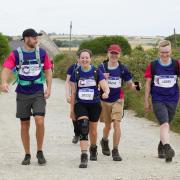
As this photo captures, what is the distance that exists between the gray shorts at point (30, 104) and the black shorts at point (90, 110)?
50 centimetres

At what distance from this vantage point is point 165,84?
890 centimetres

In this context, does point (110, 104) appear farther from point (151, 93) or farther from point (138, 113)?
point (138, 113)

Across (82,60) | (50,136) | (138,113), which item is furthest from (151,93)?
(138,113)

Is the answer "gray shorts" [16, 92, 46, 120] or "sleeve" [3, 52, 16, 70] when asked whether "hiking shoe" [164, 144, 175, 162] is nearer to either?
"gray shorts" [16, 92, 46, 120]

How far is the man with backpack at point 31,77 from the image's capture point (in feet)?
27.2

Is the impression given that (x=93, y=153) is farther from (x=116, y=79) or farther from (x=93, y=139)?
(x=116, y=79)

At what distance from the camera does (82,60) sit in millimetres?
8562

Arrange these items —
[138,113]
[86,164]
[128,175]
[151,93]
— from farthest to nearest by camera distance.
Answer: [138,113] → [151,93] → [86,164] → [128,175]

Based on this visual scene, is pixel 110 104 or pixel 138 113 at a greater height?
pixel 110 104

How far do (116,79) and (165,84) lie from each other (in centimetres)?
74

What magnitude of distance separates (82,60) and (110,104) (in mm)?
990

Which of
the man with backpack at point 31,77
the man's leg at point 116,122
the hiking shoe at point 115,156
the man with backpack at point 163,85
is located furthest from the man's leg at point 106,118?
the man with backpack at point 31,77

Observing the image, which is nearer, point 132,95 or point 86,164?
point 86,164

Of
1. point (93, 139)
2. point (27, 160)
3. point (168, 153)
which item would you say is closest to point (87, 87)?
→ point (93, 139)
